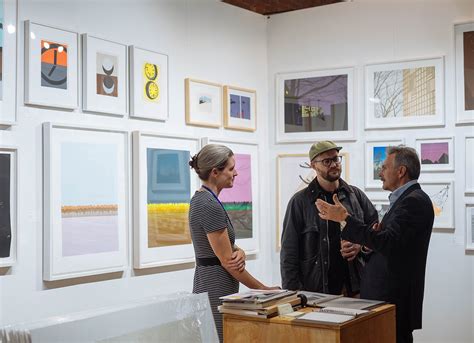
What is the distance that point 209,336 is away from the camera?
84.1 inches

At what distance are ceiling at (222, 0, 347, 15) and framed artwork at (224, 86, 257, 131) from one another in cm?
70

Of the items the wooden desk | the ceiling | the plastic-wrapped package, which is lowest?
the wooden desk

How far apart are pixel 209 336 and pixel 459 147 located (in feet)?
10.6

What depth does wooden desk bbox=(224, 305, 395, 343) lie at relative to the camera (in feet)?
7.82

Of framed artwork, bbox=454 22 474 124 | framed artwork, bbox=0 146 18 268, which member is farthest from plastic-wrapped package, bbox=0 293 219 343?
framed artwork, bbox=454 22 474 124

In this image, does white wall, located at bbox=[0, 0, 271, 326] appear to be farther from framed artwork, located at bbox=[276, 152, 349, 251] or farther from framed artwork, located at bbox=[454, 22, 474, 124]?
framed artwork, located at bbox=[454, 22, 474, 124]

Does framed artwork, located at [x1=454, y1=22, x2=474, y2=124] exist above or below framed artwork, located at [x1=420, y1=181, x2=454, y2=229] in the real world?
above

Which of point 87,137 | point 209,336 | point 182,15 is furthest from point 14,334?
point 182,15

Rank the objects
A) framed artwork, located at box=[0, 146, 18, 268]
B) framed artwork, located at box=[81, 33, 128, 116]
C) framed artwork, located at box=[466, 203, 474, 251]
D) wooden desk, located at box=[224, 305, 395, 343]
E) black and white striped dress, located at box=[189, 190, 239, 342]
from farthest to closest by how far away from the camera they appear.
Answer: framed artwork, located at box=[466, 203, 474, 251] → framed artwork, located at box=[81, 33, 128, 116] → framed artwork, located at box=[0, 146, 18, 268] → black and white striped dress, located at box=[189, 190, 239, 342] → wooden desk, located at box=[224, 305, 395, 343]

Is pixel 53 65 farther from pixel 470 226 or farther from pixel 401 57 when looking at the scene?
pixel 470 226

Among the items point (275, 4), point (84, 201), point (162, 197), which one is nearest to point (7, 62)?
point (84, 201)

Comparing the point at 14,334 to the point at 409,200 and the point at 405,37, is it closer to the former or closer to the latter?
the point at 409,200

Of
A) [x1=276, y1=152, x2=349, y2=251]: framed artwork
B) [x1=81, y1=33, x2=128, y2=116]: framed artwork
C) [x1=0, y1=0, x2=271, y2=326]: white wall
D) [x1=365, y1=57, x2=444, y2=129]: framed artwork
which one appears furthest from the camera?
[x1=276, y1=152, x2=349, y2=251]: framed artwork

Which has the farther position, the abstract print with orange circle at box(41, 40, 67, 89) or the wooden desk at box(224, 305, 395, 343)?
the abstract print with orange circle at box(41, 40, 67, 89)
